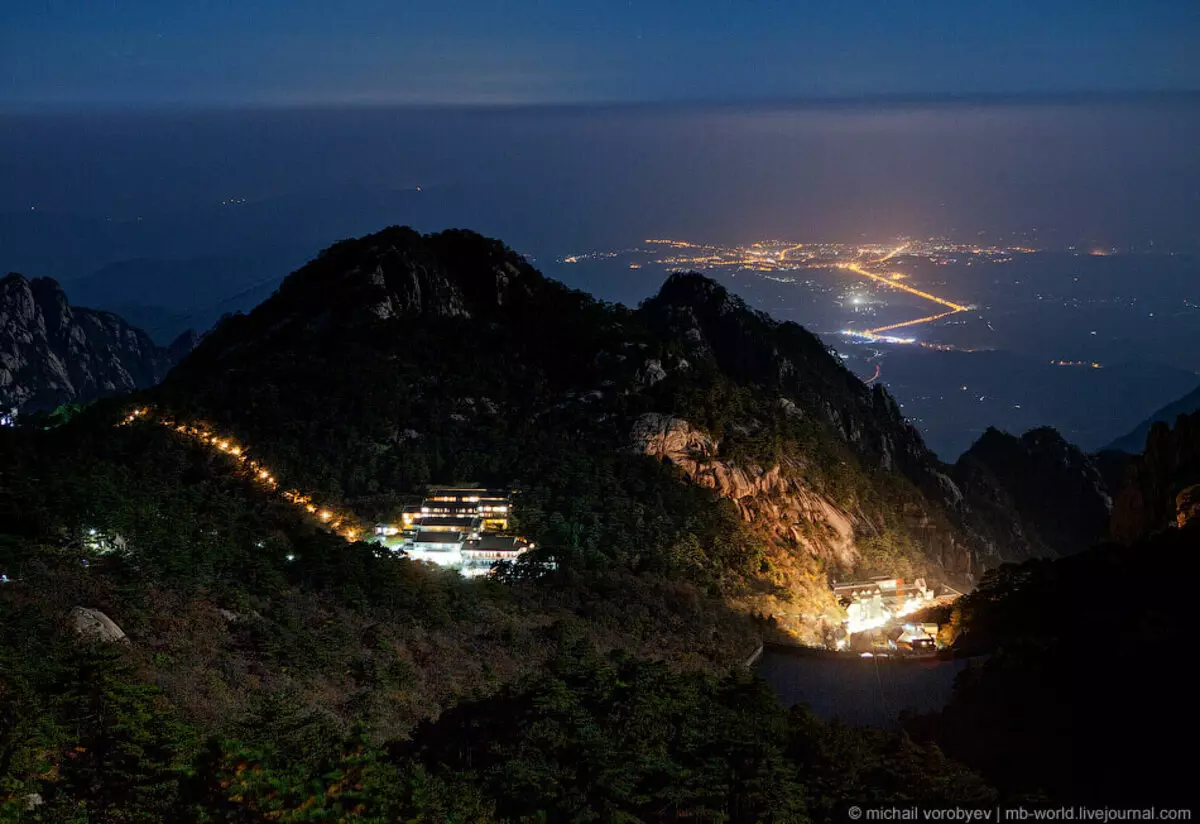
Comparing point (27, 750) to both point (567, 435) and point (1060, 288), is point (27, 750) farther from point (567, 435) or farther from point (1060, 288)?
point (1060, 288)

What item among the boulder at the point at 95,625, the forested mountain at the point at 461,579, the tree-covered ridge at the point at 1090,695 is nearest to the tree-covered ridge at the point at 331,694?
the forested mountain at the point at 461,579

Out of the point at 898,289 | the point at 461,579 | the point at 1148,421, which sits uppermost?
the point at 898,289

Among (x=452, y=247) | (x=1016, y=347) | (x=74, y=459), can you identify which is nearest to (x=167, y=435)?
(x=74, y=459)

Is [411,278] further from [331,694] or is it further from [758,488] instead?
[331,694]

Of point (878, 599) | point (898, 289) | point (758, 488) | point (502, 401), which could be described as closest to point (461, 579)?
point (502, 401)

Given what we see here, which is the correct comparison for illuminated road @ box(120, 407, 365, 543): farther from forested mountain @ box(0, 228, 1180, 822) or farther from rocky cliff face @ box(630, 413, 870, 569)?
rocky cliff face @ box(630, 413, 870, 569)

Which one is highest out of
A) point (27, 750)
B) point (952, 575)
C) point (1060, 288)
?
point (1060, 288)
